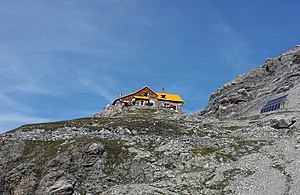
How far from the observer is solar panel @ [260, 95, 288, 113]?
284 ft

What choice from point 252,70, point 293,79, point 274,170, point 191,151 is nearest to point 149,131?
point 191,151

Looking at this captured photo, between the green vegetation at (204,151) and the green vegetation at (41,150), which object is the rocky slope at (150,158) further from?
the green vegetation at (204,151)

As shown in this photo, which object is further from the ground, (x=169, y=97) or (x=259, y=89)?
(x=169, y=97)

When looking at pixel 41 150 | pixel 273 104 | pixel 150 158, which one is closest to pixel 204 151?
pixel 150 158

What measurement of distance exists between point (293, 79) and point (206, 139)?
50.6m

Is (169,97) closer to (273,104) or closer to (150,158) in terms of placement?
(273,104)

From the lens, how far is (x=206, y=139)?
61219 millimetres

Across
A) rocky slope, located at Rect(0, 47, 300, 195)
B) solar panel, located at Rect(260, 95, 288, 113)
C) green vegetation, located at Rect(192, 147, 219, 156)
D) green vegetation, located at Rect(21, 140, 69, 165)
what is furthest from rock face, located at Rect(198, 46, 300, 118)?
green vegetation, located at Rect(21, 140, 69, 165)

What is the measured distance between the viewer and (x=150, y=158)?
2020 inches

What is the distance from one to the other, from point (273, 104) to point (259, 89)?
80.2 ft

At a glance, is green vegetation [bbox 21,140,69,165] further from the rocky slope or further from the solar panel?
the solar panel

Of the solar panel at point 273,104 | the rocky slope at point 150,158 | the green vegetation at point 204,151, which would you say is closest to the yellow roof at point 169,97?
the solar panel at point 273,104

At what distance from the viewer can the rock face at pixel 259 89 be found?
97.3m

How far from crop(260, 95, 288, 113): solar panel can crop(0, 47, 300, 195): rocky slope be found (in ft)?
48.6
